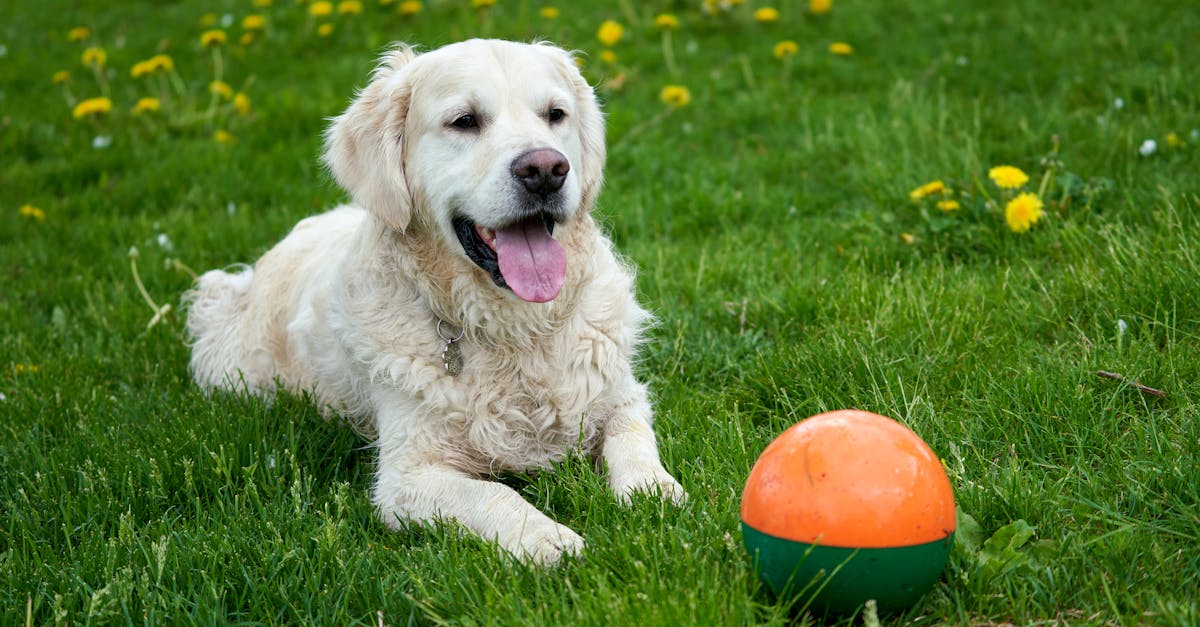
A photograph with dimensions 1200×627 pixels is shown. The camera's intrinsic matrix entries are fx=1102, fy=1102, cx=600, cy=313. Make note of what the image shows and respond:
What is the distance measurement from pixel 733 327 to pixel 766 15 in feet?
14.9

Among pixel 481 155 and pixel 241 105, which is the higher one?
pixel 481 155

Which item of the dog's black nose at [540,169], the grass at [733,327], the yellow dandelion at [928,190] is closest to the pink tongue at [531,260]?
the dog's black nose at [540,169]

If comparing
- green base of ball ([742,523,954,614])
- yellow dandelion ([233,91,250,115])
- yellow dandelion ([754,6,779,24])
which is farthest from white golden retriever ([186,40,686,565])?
yellow dandelion ([754,6,779,24])

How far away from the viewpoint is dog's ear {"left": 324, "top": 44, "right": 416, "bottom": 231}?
3549 mm

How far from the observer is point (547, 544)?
2.80m

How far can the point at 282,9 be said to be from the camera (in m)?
10.4

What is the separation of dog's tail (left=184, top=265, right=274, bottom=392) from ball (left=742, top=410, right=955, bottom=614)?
8.69ft

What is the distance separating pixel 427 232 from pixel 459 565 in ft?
4.16

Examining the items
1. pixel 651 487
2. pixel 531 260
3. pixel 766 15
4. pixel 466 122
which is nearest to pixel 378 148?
pixel 466 122

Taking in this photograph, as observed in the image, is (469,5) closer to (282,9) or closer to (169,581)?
(282,9)

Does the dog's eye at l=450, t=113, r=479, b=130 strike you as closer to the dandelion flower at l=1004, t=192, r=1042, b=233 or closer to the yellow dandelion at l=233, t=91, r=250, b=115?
the dandelion flower at l=1004, t=192, r=1042, b=233

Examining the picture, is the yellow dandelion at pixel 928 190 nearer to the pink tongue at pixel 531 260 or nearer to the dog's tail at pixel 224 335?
the pink tongue at pixel 531 260

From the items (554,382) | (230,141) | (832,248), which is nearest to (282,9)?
(230,141)

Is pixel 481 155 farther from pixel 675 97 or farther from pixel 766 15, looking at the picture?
pixel 766 15
